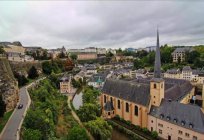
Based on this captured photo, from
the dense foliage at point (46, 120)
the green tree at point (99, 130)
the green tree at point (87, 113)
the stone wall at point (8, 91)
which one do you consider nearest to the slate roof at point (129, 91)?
the green tree at point (87, 113)

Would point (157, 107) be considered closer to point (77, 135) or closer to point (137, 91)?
point (137, 91)

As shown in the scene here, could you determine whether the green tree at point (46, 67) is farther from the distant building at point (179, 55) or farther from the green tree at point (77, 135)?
the distant building at point (179, 55)

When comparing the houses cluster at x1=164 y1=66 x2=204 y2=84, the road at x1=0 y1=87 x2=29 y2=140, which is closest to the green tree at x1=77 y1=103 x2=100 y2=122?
the road at x1=0 y1=87 x2=29 y2=140

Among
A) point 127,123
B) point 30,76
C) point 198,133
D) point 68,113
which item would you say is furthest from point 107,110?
point 30,76

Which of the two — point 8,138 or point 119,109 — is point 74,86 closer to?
point 119,109

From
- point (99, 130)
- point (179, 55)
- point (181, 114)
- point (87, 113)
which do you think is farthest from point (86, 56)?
point (181, 114)

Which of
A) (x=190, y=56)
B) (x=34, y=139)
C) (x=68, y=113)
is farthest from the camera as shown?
(x=190, y=56)
